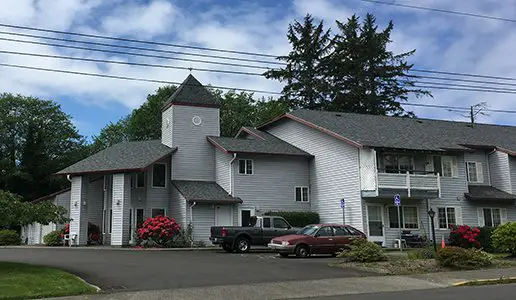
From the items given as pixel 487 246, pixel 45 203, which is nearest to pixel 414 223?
pixel 487 246

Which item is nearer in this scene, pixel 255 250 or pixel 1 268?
pixel 1 268

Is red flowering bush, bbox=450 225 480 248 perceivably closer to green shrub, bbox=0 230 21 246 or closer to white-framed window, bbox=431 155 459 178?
white-framed window, bbox=431 155 459 178

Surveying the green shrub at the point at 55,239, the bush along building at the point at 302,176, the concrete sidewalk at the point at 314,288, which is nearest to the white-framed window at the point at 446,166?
the bush along building at the point at 302,176

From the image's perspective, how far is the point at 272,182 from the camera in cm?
3362

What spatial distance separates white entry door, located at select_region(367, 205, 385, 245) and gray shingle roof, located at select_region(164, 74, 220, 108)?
13.1 metres

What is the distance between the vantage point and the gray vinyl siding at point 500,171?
33969 mm

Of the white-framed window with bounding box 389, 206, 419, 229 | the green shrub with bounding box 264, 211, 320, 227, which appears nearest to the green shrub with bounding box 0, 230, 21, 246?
the green shrub with bounding box 264, 211, 320, 227

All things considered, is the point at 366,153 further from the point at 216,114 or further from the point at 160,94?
the point at 160,94

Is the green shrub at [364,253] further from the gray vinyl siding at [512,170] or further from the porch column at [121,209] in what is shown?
the gray vinyl siding at [512,170]

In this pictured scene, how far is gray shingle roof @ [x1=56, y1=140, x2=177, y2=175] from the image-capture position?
31.8 m

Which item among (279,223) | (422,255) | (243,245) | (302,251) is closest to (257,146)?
(279,223)

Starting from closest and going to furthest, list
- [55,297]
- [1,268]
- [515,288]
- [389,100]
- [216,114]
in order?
[55,297], [515,288], [1,268], [216,114], [389,100]

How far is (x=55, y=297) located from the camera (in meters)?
12.9

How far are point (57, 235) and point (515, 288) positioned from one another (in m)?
27.0
